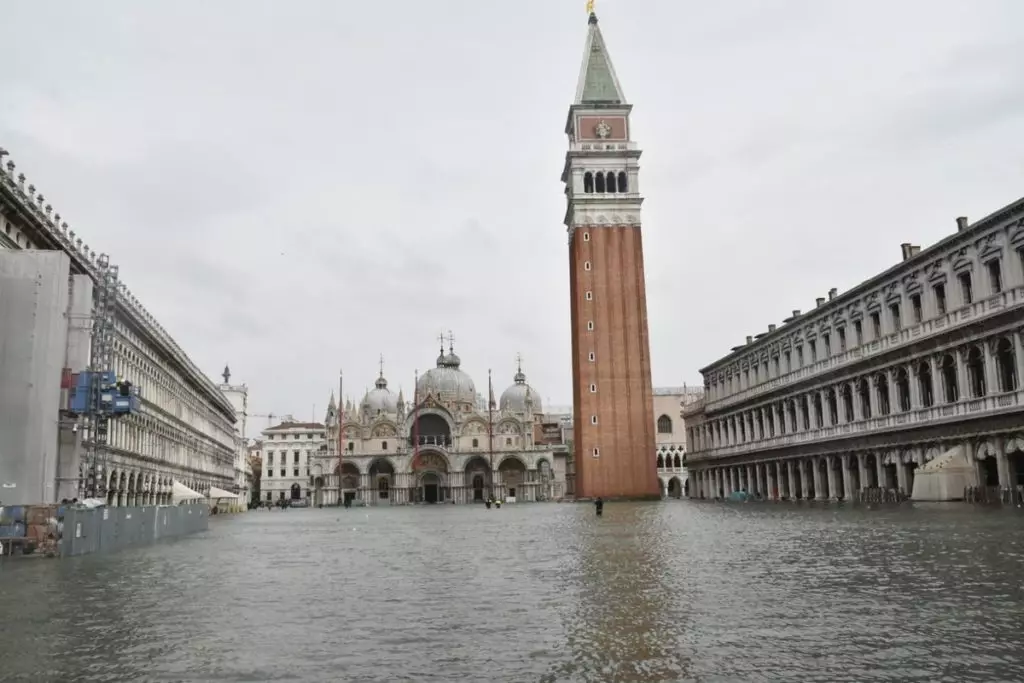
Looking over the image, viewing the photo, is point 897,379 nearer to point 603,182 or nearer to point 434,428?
point 603,182

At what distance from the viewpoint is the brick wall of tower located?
75.9 meters

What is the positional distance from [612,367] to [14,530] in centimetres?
5824

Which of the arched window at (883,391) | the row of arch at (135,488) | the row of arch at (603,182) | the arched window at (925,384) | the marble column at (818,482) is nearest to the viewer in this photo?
the arched window at (925,384)

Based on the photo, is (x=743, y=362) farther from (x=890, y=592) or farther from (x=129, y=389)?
(x=890, y=592)

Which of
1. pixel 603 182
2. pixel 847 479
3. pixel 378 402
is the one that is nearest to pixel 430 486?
pixel 378 402

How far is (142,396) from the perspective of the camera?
164 ft

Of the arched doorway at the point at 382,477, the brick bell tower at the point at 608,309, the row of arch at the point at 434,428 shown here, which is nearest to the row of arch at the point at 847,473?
the brick bell tower at the point at 608,309

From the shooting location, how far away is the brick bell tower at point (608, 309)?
250 feet

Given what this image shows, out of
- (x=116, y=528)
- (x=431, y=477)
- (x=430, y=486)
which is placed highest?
(x=431, y=477)

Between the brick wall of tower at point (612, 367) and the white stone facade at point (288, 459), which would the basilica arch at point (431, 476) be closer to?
the brick wall of tower at point (612, 367)

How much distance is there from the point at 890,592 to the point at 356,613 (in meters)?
7.11

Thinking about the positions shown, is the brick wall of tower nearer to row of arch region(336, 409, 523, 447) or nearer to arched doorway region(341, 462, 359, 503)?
row of arch region(336, 409, 523, 447)

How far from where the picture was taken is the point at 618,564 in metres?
18.0

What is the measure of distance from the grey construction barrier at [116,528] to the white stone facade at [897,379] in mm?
30828
